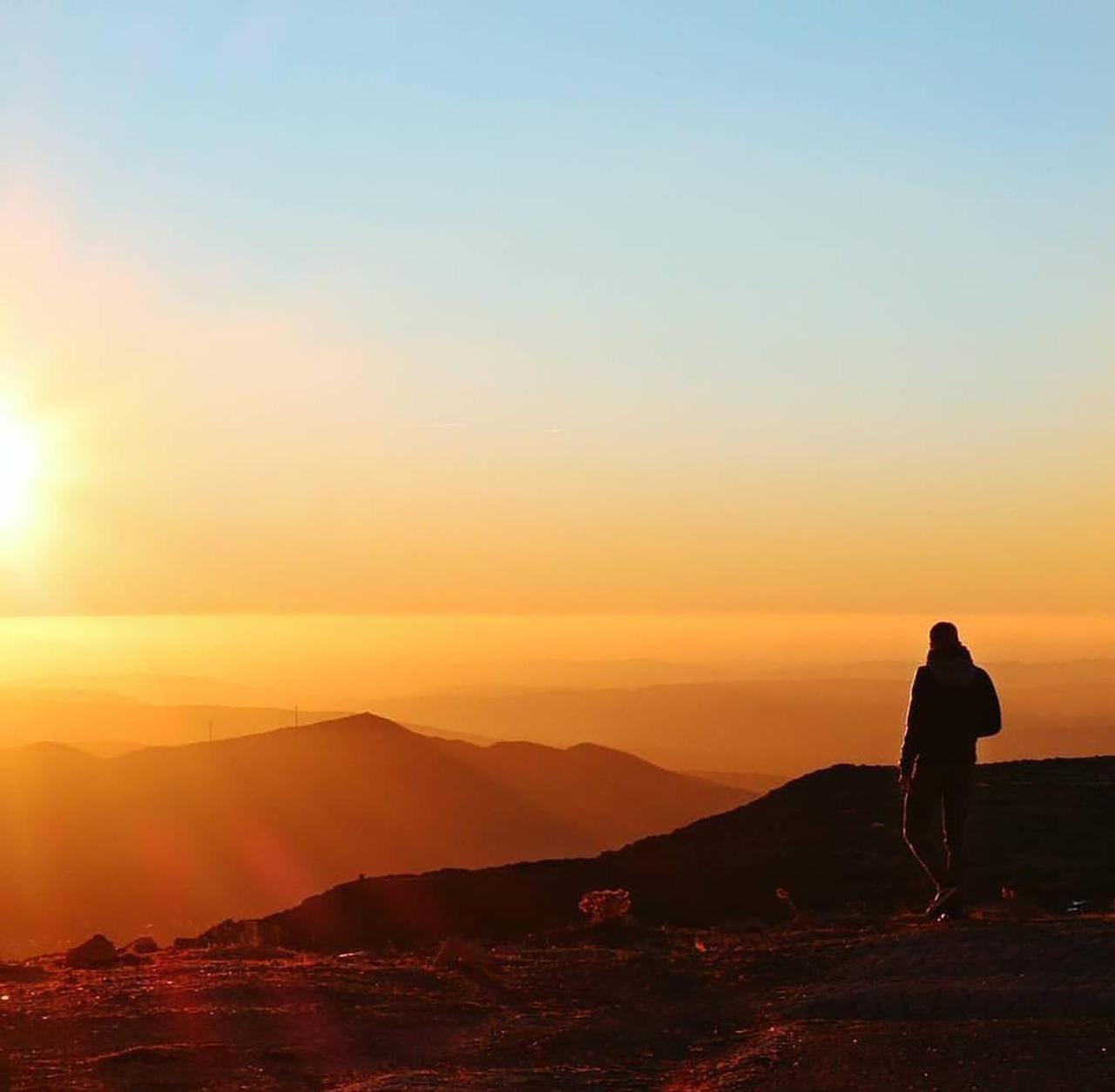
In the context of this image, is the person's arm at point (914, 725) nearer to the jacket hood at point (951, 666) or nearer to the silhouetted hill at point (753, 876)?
the jacket hood at point (951, 666)

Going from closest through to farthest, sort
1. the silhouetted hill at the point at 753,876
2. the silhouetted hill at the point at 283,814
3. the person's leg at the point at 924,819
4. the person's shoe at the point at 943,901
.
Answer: the person's shoe at the point at 943,901, the person's leg at the point at 924,819, the silhouetted hill at the point at 753,876, the silhouetted hill at the point at 283,814

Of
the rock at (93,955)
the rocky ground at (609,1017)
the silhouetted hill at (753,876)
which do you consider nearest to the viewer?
the rocky ground at (609,1017)

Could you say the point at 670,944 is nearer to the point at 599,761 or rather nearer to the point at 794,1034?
the point at 794,1034

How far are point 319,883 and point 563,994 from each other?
70.9 meters

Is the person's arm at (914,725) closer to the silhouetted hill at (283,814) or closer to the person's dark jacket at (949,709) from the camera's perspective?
the person's dark jacket at (949,709)

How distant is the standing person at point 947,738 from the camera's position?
12.1m

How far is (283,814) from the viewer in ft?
328

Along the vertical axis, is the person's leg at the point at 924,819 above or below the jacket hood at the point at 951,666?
below

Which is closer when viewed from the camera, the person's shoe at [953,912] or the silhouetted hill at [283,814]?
the person's shoe at [953,912]

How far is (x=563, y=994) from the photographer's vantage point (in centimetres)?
1040

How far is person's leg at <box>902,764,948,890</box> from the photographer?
12266 mm

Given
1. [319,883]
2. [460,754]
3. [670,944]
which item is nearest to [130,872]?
[319,883]

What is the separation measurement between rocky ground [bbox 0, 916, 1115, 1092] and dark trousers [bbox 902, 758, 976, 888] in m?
0.51

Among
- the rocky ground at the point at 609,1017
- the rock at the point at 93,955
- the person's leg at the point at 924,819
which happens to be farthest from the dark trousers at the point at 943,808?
the rock at the point at 93,955
